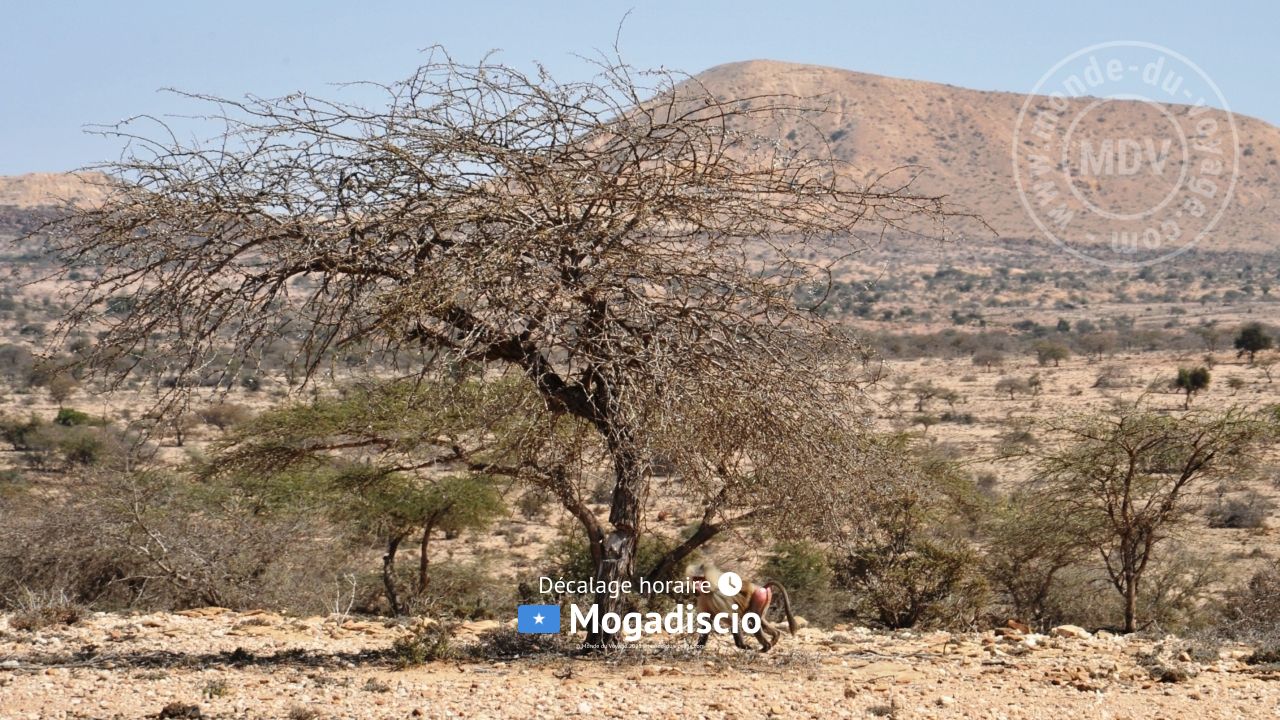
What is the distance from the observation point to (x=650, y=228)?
26.2ft

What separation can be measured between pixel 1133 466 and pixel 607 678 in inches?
307

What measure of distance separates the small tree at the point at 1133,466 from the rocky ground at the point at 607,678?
3.76 metres

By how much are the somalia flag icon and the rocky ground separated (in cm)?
23

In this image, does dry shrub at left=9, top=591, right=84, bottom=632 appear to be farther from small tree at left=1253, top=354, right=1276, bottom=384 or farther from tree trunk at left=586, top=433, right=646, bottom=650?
small tree at left=1253, top=354, right=1276, bottom=384

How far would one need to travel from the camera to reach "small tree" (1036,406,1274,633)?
13.8 m

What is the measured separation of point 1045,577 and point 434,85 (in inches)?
477

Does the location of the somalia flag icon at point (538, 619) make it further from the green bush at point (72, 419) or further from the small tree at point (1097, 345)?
the small tree at point (1097, 345)

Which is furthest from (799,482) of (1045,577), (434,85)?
(1045,577)

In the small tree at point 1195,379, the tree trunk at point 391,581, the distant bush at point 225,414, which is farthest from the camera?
the small tree at point 1195,379

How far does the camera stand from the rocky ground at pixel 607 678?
7199 mm

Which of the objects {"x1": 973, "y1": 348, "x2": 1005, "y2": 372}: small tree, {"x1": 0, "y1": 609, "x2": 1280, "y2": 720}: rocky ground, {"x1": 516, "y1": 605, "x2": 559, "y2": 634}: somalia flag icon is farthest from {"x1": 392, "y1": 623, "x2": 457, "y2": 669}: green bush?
{"x1": 973, "y1": 348, "x2": 1005, "y2": 372}: small tree

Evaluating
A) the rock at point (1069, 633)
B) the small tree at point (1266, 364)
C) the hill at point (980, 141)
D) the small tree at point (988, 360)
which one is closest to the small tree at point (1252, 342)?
the small tree at point (1266, 364)

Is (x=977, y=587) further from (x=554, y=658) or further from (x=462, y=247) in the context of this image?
(x=462, y=247)

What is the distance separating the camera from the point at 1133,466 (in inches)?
539
